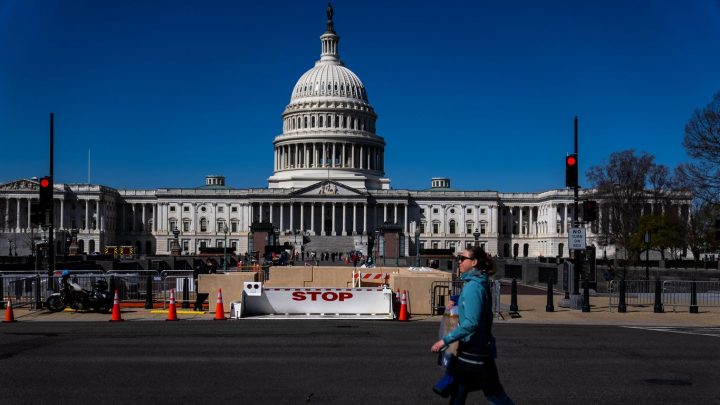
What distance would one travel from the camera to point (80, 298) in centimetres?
3014

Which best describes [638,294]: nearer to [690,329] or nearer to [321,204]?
[690,329]

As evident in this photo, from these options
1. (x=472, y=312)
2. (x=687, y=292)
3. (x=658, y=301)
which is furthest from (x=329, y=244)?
(x=472, y=312)

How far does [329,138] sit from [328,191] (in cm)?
1420

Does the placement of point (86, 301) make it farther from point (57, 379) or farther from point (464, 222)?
point (464, 222)

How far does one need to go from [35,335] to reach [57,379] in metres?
7.80

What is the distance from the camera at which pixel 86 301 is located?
98.2 ft

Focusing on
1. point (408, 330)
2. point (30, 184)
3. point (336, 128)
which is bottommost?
point (408, 330)

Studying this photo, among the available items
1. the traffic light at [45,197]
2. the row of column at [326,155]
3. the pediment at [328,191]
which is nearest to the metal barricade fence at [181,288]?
the traffic light at [45,197]

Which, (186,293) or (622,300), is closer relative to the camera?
(622,300)

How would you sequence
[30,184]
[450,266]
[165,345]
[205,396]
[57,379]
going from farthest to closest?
[30,184] → [450,266] → [165,345] → [57,379] → [205,396]

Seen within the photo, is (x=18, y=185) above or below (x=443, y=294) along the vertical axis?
above

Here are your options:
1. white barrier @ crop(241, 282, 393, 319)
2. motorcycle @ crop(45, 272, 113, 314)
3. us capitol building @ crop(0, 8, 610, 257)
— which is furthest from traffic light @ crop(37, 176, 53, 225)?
us capitol building @ crop(0, 8, 610, 257)

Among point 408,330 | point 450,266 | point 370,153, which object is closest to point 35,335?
point 408,330

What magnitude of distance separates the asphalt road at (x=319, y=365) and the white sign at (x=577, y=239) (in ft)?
27.5
